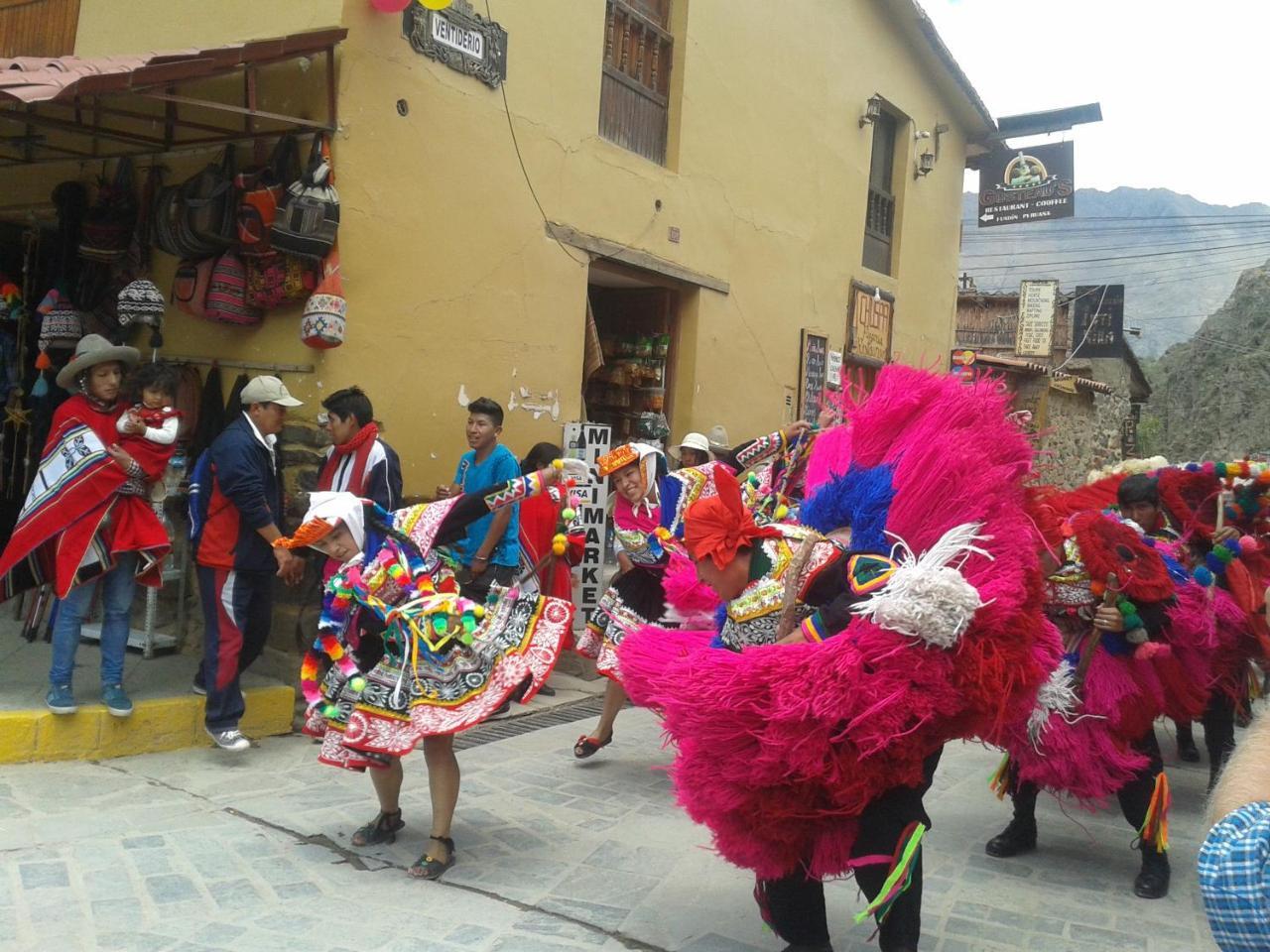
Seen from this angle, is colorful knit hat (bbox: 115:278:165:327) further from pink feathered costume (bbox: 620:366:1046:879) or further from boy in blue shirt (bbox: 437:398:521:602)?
pink feathered costume (bbox: 620:366:1046:879)

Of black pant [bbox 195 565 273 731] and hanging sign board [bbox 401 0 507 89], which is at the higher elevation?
hanging sign board [bbox 401 0 507 89]

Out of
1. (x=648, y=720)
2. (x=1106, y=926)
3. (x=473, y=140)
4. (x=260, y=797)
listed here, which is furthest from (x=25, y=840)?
(x=473, y=140)

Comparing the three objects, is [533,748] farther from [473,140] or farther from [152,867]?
[473,140]

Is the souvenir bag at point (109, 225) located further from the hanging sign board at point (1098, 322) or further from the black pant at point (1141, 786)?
the hanging sign board at point (1098, 322)

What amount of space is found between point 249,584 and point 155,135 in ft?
9.96

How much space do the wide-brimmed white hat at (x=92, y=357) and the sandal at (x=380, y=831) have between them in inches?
105

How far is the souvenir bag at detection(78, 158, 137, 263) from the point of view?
6402 mm

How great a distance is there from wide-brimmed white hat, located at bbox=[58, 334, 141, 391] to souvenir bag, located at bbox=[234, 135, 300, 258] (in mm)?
930

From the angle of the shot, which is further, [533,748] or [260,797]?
[533,748]

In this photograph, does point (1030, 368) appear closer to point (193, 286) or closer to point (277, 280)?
point (277, 280)

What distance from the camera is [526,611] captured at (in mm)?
4258

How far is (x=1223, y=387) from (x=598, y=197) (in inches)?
841

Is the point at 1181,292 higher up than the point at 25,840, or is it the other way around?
the point at 1181,292

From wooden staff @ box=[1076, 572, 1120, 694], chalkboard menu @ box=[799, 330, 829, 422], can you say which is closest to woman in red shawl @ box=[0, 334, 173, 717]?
wooden staff @ box=[1076, 572, 1120, 694]
